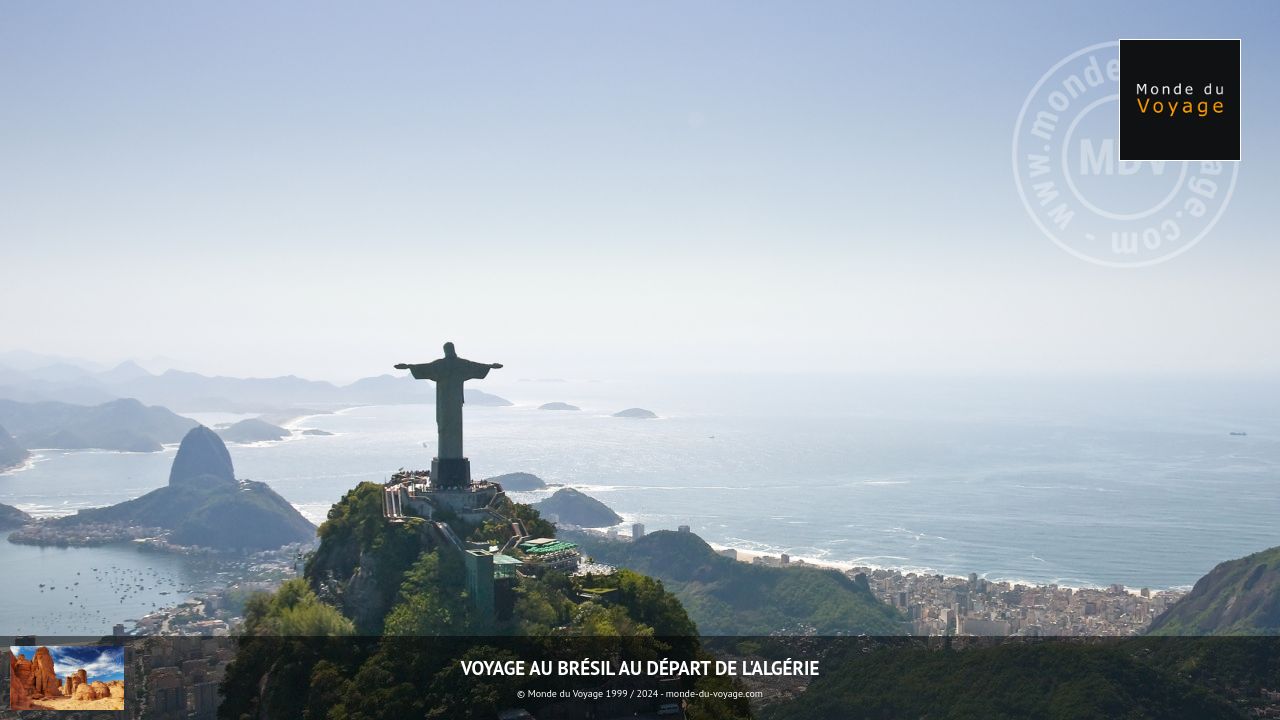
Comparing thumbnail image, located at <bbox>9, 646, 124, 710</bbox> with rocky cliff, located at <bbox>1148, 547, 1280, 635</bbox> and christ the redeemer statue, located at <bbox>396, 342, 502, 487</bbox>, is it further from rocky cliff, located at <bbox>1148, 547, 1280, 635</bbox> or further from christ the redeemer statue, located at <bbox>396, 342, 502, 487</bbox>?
rocky cliff, located at <bbox>1148, 547, 1280, 635</bbox>

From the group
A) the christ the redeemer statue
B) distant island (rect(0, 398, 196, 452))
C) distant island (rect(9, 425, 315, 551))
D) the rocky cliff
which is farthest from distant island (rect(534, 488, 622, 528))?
distant island (rect(0, 398, 196, 452))

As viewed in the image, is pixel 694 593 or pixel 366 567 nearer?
pixel 366 567

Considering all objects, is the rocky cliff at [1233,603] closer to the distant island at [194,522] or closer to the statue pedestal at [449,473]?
the statue pedestal at [449,473]

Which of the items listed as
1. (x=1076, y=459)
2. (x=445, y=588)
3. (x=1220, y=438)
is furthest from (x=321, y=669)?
(x=1220, y=438)

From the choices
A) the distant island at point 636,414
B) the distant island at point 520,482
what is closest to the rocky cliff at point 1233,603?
the distant island at point 520,482

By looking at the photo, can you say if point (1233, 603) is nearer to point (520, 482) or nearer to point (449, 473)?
point (449, 473)

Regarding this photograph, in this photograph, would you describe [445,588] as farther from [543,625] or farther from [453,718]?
[453,718]
